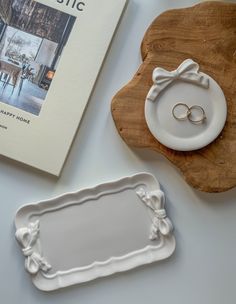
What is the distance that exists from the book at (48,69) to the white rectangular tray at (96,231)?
0.06 metres

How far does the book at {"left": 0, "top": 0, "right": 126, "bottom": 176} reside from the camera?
0.65 m

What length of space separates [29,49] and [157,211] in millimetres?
285

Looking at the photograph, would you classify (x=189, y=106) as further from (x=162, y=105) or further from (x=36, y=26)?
(x=36, y=26)

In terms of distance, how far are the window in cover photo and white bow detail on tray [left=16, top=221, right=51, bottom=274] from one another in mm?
161

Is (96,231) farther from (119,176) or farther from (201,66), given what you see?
(201,66)

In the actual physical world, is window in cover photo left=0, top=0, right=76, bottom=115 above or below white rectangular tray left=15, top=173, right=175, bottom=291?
above

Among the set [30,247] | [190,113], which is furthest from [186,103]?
[30,247]

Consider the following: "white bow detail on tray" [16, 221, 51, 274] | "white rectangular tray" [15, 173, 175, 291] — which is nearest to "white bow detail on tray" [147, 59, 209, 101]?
"white rectangular tray" [15, 173, 175, 291]

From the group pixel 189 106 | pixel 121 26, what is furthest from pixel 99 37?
pixel 189 106

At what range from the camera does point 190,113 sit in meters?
0.66

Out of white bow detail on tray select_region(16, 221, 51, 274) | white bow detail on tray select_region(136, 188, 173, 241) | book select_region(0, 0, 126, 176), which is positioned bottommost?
white bow detail on tray select_region(16, 221, 51, 274)

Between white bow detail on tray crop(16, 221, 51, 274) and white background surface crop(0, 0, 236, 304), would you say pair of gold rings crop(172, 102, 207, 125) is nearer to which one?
white background surface crop(0, 0, 236, 304)

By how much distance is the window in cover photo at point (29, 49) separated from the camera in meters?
0.65

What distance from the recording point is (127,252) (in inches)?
26.6
